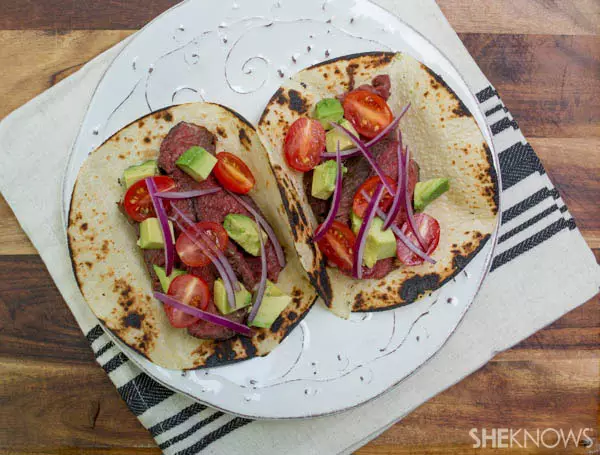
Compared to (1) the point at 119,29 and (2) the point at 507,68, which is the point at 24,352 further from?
(2) the point at 507,68

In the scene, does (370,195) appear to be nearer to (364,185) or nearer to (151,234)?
(364,185)

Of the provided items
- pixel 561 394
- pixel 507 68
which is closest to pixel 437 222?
pixel 507 68

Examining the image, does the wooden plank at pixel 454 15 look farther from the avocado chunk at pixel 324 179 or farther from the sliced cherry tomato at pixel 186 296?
the sliced cherry tomato at pixel 186 296

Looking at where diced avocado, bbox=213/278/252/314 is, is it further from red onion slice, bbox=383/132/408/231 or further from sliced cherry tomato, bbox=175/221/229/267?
red onion slice, bbox=383/132/408/231

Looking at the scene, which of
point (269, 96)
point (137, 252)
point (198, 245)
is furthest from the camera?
point (269, 96)

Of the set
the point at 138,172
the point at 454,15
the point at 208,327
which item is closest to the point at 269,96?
the point at 138,172

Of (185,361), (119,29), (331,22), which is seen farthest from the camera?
(119,29)

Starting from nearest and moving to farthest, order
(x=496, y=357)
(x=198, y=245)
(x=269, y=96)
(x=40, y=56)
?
(x=198, y=245) < (x=269, y=96) < (x=40, y=56) < (x=496, y=357)
